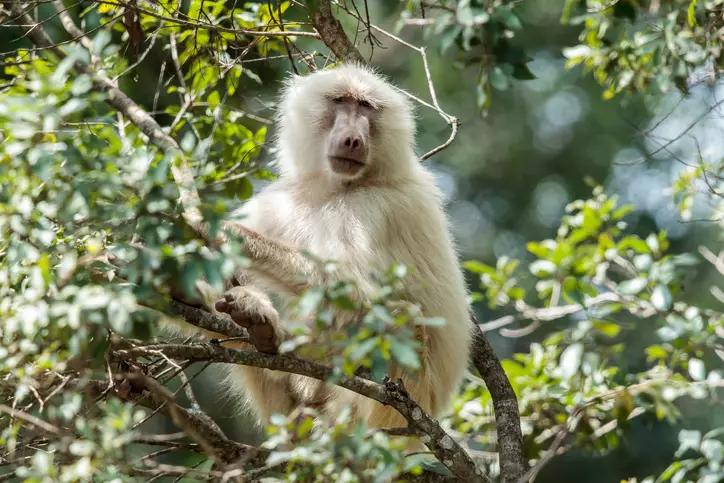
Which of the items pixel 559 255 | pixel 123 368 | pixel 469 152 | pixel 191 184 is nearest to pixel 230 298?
pixel 123 368

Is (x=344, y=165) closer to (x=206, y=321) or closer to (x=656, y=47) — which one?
(x=206, y=321)

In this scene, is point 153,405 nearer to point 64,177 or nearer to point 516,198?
point 64,177

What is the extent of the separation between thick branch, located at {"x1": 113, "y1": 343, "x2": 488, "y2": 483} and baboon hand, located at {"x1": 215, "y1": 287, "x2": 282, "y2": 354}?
355 millimetres

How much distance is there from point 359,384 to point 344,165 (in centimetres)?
184

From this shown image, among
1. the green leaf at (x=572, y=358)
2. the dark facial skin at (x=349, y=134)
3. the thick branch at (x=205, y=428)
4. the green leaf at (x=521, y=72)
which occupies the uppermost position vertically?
the dark facial skin at (x=349, y=134)

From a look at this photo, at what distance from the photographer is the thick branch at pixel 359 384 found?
4051 mm

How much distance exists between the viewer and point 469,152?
70.9 ft

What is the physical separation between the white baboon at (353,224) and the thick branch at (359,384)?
737 mm

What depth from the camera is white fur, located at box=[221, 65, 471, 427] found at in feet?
17.9

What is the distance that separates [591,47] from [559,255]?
1.84 meters

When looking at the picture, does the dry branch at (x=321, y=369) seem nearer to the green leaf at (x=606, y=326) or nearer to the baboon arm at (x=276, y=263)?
the baboon arm at (x=276, y=263)

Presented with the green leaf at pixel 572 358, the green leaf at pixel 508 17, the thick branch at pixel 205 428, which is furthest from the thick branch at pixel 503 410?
the green leaf at pixel 508 17

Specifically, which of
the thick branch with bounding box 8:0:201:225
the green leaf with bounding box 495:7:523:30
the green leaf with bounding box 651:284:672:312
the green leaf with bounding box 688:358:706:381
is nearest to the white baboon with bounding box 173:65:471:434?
the thick branch with bounding box 8:0:201:225

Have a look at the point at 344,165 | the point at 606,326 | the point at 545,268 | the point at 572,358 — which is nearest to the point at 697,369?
the point at 606,326
